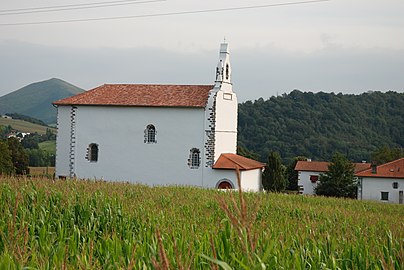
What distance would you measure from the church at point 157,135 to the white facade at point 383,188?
60.3 ft

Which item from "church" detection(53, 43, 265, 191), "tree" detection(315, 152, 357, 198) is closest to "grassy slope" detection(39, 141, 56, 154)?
"tree" detection(315, 152, 357, 198)

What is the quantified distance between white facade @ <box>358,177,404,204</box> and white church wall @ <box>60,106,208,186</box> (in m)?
23.8

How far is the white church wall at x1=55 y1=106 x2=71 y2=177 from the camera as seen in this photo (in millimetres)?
39875

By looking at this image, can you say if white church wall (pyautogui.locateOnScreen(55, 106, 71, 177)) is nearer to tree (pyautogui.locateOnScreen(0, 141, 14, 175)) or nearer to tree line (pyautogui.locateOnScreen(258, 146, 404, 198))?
tree (pyautogui.locateOnScreen(0, 141, 14, 175))

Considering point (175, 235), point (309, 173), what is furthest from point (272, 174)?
point (175, 235)

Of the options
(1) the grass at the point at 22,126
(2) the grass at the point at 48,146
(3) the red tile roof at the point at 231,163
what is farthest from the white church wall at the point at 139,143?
(1) the grass at the point at 22,126

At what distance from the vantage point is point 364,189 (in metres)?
55.4

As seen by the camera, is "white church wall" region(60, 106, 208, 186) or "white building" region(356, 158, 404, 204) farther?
"white building" region(356, 158, 404, 204)

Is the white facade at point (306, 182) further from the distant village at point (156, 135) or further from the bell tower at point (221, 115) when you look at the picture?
the bell tower at point (221, 115)

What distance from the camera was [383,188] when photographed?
55562 mm

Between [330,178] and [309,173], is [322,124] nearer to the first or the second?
[309,173]

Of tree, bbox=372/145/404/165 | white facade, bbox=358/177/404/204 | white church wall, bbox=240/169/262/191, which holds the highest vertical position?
tree, bbox=372/145/404/165

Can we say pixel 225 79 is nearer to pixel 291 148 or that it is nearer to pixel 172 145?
pixel 172 145

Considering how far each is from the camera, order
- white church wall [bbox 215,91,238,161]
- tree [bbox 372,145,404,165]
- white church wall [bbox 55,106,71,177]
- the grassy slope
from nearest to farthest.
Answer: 1. white church wall [bbox 215,91,238,161]
2. white church wall [bbox 55,106,71,177]
3. tree [bbox 372,145,404,165]
4. the grassy slope
